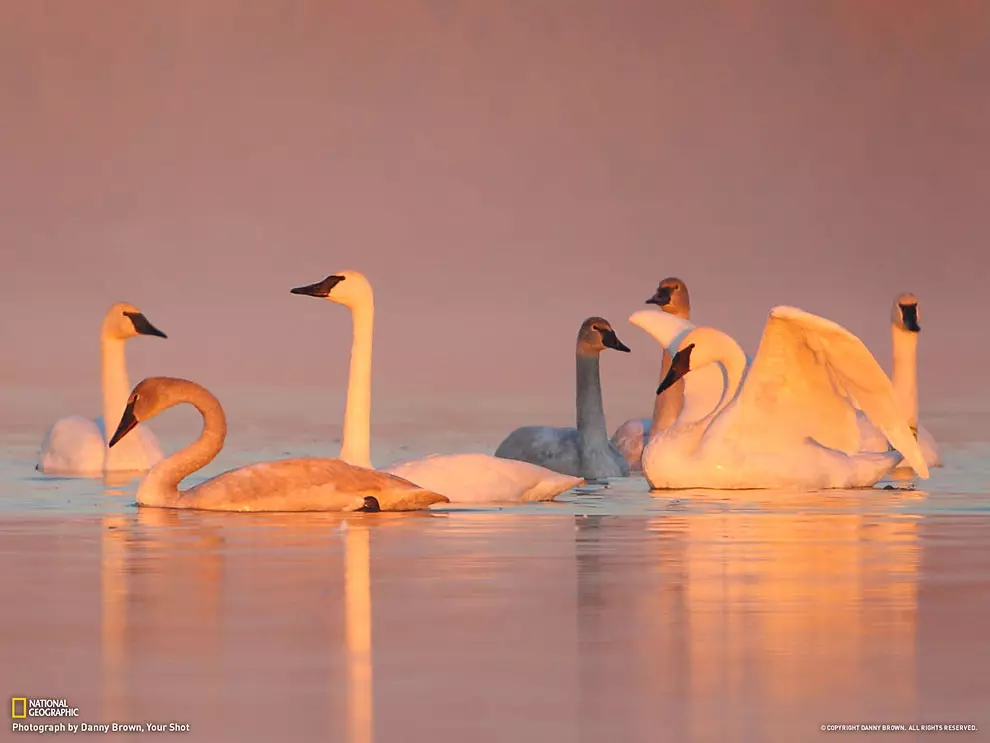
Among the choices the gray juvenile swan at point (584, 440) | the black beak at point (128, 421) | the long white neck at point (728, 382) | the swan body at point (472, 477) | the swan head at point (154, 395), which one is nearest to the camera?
the swan body at point (472, 477)

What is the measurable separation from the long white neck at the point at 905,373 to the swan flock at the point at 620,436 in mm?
19

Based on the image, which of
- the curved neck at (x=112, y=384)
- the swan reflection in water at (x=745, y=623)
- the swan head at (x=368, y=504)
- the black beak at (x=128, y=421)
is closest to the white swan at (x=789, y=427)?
the swan reflection in water at (x=745, y=623)

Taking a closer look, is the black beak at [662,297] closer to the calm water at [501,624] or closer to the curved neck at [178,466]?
the curved neck at [178,466]

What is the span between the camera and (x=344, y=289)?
16.9 metres

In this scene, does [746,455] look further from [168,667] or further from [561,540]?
[168,667]

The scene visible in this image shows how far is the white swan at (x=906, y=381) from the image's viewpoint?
64.6 ft

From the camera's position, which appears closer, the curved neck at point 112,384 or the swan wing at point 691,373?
the swan wing at point 691,373

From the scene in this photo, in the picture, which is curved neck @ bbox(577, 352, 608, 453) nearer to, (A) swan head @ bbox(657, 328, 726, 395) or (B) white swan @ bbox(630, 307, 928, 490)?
(A) swan head @ bbox(657, 328, 726, 395)

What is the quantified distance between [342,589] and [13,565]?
1991mm

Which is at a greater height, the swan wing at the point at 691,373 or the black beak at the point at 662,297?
the black beak at the point at 662,297

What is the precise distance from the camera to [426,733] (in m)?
6.91

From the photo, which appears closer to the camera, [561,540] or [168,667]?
[168,667]

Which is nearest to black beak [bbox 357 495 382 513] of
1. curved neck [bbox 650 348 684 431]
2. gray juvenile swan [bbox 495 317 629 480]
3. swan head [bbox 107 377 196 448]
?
swan head [bbox 107 377 196 448]

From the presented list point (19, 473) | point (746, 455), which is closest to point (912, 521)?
point (746, 455)
